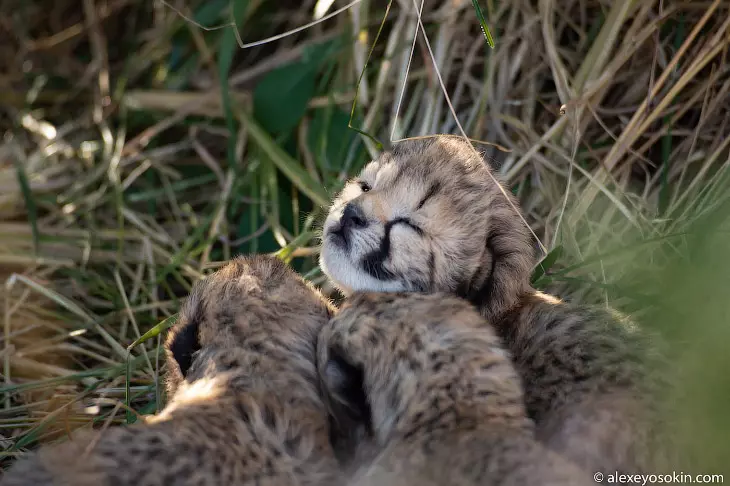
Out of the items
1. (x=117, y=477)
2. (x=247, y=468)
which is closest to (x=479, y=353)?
(x=247, y=468)

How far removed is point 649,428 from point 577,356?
28 cm

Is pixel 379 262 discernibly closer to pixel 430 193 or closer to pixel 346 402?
pixel 430 193

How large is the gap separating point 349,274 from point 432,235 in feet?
0.80

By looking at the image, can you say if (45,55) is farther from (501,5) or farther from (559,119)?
(559,119)

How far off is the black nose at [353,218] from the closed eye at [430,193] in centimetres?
15

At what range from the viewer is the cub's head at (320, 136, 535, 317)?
2.28 meters

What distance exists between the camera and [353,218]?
91.1 inches

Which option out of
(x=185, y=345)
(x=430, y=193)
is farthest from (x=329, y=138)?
(x=185, y=345)

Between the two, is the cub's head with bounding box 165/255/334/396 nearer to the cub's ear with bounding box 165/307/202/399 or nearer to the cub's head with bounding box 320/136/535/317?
the cub's ear with bounding box 165/307/202/399

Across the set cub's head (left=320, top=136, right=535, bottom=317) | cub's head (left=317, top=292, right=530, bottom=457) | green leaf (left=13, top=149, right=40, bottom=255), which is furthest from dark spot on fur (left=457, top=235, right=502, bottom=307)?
green leaf (left=13, top=149, right=40, bottom=255)

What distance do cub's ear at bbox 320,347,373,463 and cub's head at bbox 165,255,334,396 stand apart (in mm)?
149

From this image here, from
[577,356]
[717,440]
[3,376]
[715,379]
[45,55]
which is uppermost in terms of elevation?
[45,55]

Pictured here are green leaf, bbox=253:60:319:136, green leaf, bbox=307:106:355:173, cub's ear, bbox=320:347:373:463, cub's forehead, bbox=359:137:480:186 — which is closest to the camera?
cub's ear, bbox=320:347:373:463

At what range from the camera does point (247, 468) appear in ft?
5.89
